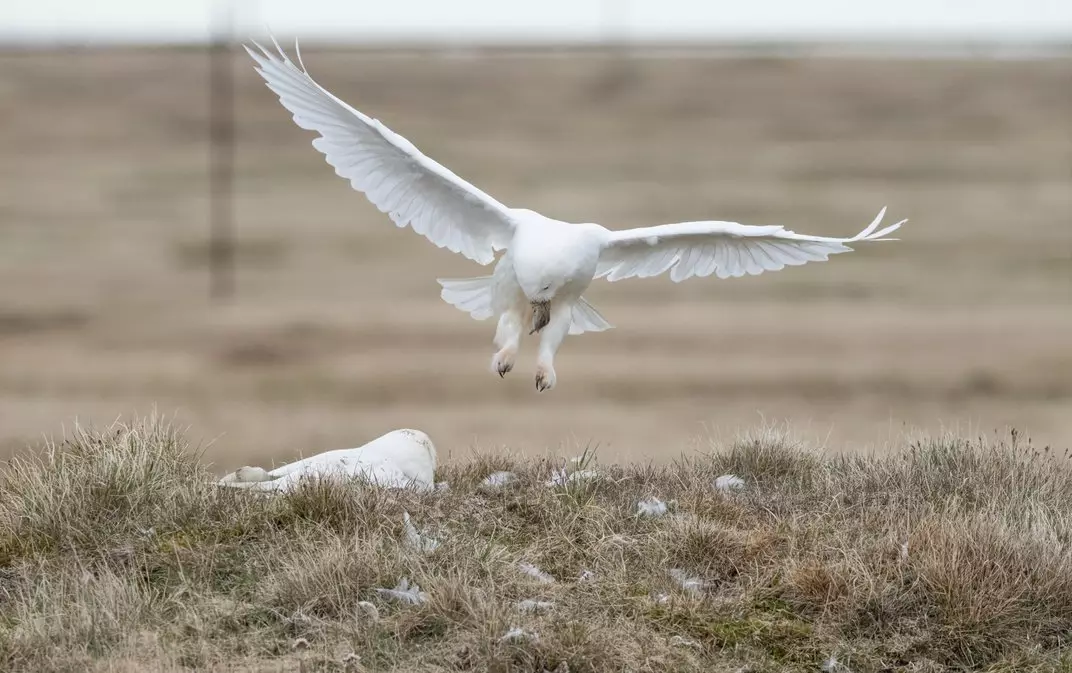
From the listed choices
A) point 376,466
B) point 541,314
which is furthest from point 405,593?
point 541,314

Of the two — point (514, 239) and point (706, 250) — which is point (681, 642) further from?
point (706, 250)

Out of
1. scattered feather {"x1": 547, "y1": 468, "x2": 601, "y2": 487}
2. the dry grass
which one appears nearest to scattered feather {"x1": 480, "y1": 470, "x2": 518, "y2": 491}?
the dry grass

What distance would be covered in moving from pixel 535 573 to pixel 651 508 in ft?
3.72

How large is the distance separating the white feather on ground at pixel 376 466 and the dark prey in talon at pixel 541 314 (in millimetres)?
1005

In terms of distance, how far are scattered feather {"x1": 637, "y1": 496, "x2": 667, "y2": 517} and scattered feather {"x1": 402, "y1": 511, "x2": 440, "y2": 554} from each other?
4.06ft

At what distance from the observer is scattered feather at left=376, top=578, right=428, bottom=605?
247 inches

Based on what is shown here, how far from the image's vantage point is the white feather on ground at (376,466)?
782 cm

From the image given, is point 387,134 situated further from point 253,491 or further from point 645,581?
point 645,581

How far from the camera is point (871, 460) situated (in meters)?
8.89

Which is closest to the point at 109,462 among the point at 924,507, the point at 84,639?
the point at 84,639

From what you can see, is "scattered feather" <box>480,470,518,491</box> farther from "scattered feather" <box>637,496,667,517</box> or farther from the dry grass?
"scattered feather" <box>637,496,667,517</box>

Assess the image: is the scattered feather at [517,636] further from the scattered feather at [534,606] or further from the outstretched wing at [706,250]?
the outstretched wing at [706,250]

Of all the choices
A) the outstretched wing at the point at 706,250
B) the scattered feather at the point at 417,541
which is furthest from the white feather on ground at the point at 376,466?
the outstretched wing at the point at 706,250

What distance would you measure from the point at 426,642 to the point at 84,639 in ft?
4.97
